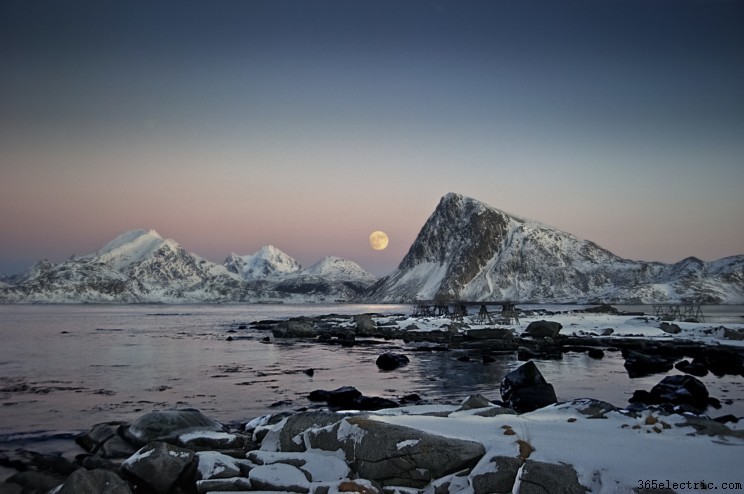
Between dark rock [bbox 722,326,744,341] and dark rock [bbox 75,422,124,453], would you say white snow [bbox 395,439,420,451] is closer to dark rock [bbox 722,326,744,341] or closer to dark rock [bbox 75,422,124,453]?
dark rock [bbox 75,422,124,453]

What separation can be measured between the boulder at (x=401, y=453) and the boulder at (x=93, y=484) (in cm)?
463

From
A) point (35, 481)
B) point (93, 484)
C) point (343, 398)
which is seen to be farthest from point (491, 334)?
point (93, 484)

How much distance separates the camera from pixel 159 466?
1185 cm

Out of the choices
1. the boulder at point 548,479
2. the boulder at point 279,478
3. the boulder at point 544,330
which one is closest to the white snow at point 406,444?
the boulder at point 279,478

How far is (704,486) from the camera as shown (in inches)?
350

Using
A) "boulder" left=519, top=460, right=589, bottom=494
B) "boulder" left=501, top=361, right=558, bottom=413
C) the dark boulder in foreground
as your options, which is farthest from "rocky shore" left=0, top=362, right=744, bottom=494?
the dark boulder in foreground

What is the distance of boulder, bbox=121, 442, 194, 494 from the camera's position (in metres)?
11.7

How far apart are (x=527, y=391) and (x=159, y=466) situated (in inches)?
527

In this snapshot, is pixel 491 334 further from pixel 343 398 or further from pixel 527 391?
pixel 527 391

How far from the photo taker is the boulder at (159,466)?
11720 millimetres

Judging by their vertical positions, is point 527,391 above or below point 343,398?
above

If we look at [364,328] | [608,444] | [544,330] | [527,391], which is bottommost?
[364,328]

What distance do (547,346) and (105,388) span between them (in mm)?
38906

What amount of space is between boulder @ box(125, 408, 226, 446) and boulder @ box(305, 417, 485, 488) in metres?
6.33
